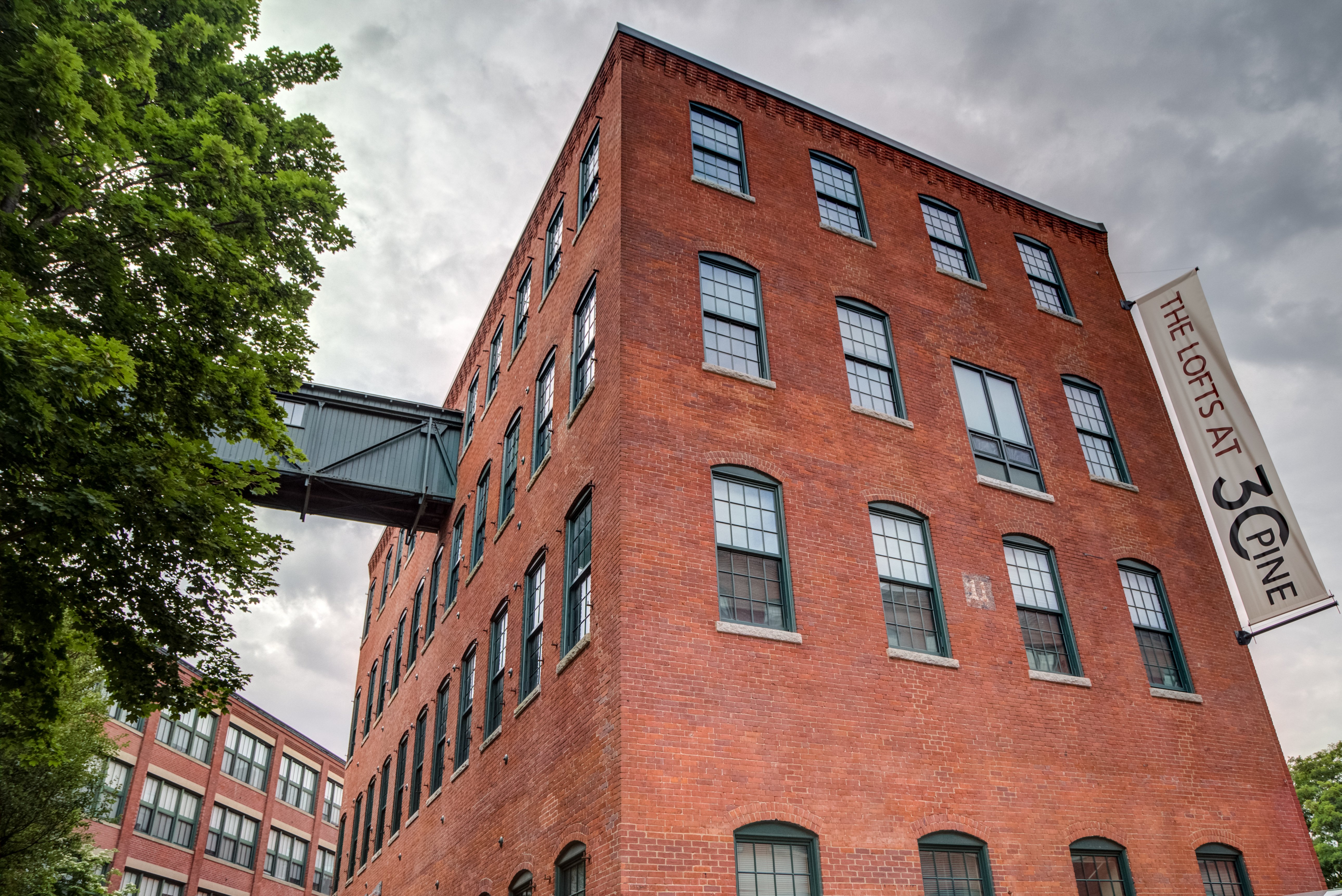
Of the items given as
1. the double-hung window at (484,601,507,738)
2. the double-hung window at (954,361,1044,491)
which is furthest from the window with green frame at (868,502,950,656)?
the double-hung window at (484,601,507,738)

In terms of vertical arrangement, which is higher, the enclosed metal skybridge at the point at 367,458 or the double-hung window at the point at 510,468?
the enclosed metal skybridge at the point at 367,458

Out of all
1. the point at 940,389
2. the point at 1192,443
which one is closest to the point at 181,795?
the point at 940,389

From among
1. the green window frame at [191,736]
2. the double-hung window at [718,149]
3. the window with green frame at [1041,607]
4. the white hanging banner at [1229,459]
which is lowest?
the window with green frame at [1041,607]

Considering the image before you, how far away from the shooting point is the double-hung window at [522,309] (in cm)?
2009

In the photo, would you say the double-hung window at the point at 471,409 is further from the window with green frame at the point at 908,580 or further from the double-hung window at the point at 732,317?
the window with green frame at the point at 908,580

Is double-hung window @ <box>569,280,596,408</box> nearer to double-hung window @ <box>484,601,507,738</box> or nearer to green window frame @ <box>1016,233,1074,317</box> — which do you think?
double-hung window @ <box>484,601,507,738</box>

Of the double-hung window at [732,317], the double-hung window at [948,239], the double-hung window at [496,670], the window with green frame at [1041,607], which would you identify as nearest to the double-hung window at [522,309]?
the double-hung window at [732,317]

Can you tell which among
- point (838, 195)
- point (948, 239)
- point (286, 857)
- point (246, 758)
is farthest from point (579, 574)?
point (286, 857)

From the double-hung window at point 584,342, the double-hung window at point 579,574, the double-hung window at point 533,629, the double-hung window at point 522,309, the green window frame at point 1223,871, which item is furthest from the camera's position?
the double-hung window at point 522,309

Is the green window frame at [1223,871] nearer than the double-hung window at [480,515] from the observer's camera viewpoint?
Yes

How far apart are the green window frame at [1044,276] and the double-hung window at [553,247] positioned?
31.7 ft

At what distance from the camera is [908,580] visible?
13.5m

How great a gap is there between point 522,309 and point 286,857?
38.8 meters

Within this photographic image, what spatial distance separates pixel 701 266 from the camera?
14805mm
